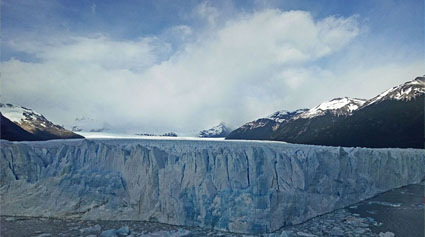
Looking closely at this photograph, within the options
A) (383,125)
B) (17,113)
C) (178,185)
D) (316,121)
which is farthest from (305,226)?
(17,113)

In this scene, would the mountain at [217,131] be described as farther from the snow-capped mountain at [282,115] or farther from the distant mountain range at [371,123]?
the distant mountain range at [371,123]

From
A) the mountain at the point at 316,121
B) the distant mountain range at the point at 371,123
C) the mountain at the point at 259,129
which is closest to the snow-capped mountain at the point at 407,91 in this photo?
the distant mountain range at the point at 371,123

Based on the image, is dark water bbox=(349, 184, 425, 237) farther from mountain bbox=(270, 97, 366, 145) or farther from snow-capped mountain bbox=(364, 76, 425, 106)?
snow-capped mountain bbox=(364, 76, 425, 106)

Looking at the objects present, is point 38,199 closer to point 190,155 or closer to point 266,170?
point 190,155

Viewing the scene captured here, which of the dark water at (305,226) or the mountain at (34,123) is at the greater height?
the mountain at (34,123)

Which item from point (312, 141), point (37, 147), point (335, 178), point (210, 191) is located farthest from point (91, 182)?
point (312, 141)

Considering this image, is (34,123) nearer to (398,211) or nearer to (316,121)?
(316,121)

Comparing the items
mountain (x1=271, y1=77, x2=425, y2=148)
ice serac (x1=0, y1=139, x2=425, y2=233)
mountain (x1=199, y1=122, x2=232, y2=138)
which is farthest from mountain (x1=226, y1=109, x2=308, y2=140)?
ice serac (x1=0, y1=139, x2=425, y2=233)
